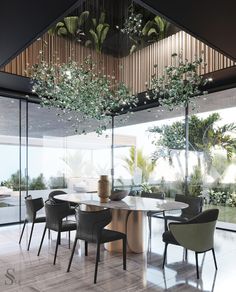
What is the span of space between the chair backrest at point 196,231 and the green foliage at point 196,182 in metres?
3.02

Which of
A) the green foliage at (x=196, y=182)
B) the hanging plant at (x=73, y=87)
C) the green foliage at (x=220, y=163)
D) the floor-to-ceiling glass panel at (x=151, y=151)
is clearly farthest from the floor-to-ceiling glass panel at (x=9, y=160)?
the green foliage at (x=220, y=163)

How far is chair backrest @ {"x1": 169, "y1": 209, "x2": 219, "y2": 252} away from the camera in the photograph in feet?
10.8

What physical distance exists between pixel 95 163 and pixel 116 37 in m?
3.59

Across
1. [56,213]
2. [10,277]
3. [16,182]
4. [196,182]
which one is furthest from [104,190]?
[16,182]

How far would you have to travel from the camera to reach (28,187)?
22.2ft

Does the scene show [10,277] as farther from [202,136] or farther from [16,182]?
[202,136]

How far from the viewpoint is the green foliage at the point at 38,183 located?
269 inches

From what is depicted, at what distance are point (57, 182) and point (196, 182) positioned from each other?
3508 millimetres

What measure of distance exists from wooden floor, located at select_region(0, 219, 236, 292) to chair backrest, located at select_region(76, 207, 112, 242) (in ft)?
1.61

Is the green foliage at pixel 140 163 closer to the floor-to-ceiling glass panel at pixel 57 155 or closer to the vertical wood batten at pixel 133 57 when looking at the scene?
the floor-to-ceiling glass panel at pixel 57 155

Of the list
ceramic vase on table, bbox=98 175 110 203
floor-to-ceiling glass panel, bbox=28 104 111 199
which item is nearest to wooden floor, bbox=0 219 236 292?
ceramic vase on table, bbox=98 175 110 203

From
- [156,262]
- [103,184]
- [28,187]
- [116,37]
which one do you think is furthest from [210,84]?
[28,187]

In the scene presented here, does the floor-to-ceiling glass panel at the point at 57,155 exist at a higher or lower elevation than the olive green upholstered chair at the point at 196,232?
higher

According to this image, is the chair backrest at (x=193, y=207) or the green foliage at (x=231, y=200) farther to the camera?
the green foliage at (x=231, y=200)
